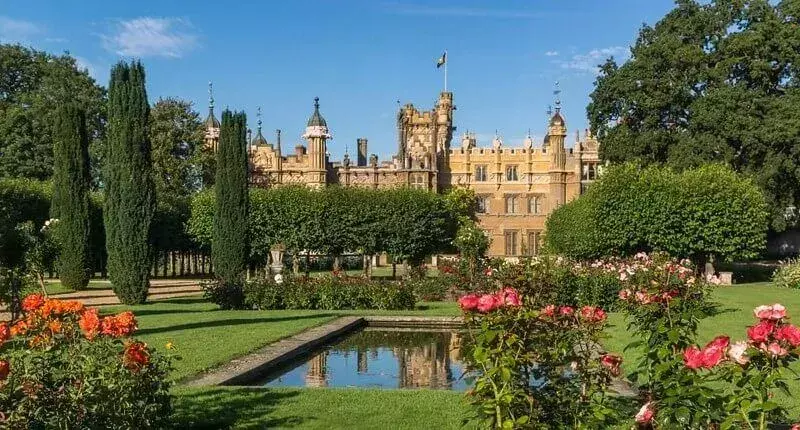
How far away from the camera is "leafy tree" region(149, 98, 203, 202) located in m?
36.4

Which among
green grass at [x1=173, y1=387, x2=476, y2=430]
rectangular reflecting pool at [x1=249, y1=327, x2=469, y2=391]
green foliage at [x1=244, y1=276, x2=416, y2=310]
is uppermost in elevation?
green foliage at [x1=244, y1=276, x2=416, y2=310]

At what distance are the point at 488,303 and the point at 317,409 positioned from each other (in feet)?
10.2

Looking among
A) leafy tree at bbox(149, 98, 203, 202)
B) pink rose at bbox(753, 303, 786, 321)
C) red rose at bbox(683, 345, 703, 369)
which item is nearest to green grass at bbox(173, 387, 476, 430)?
red rose at bbox(683, 345, 703, 369)

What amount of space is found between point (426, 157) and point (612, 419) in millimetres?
45482

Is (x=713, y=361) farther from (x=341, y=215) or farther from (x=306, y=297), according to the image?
(x=341, y=215)

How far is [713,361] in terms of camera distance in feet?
11.6

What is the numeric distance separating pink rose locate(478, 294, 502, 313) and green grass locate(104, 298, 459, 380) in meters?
4.21

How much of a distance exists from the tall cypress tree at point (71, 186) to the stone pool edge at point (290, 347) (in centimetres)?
1084

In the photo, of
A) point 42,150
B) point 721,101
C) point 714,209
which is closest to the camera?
point 714,209

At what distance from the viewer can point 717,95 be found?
2753 cm

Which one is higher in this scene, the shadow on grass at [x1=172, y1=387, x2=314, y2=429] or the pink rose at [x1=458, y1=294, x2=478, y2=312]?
the pink rose at [x1=458, y1=294, x2=478, y2=312]

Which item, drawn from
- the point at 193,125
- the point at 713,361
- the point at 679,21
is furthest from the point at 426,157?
the point at 713,361

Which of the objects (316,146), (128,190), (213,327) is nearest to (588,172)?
(316,146)

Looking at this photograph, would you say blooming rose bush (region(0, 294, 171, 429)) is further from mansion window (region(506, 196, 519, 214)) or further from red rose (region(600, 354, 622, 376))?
mansion window (region(506, 196, 519, 214))
